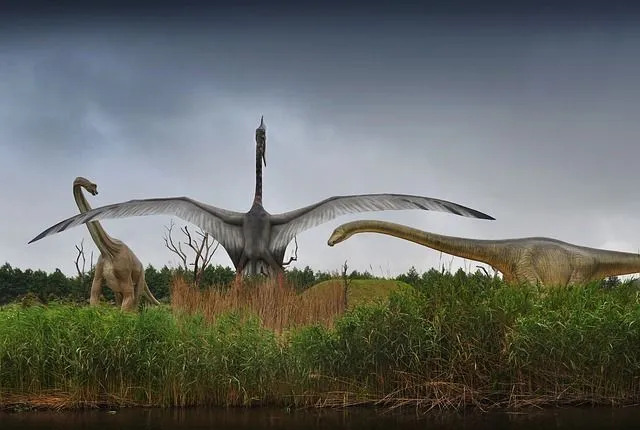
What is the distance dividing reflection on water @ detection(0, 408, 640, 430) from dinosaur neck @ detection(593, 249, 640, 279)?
3.65 meters

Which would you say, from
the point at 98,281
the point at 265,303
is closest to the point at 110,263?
the point at 98,281

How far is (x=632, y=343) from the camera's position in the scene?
5.59 m

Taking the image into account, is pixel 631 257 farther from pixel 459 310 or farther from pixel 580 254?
pixel 459 310

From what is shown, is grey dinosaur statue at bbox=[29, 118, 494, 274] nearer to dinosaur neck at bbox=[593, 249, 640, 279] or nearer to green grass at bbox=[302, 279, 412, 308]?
green grass at bbox=[302, 279, 412, 308]

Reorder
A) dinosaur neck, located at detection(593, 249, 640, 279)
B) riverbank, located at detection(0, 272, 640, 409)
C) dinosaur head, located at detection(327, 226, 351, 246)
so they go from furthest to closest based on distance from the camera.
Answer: dinosaur neck, located at detection(593, 249, 640, 279) < dinosaur head, located at detection(327, 226, 351, 246) < riverbank, located at detection(0, 272, 640, 409)

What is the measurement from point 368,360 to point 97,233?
502 cm

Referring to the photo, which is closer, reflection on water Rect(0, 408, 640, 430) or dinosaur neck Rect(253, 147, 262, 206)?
reflection on water Rect(0, 408, 640, 430)

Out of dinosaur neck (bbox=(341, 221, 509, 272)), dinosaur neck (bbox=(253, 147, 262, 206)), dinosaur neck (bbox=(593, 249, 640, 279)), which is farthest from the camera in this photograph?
dinosaur neck (bbox=(253, 147, 262, 206))

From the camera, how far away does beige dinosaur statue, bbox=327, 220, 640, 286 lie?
844 cm

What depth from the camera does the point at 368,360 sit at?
5.57m

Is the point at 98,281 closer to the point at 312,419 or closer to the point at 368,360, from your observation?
the point at 368,360

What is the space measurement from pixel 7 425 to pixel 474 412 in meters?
3.34

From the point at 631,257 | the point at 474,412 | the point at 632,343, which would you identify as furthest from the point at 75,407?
the point at 631,257

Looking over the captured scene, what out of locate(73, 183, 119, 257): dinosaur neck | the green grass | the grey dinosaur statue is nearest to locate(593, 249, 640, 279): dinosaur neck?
→ the grey dinosaur statue
